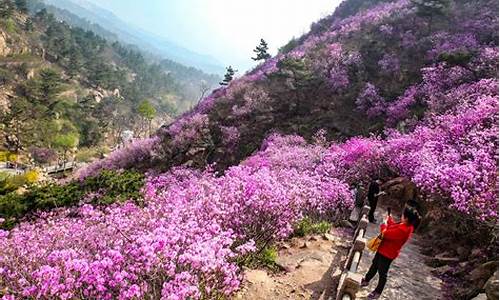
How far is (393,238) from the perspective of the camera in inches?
365

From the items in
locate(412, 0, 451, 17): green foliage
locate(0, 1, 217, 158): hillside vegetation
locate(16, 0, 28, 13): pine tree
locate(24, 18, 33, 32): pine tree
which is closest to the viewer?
locate(412, 0, 451, 17): green foliage

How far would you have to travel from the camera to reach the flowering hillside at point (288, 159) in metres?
7.62

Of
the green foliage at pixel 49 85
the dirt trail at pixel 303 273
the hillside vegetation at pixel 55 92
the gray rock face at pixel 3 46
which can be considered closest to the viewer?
the dirt trail at pixel 303 273

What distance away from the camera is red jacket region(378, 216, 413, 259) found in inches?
363

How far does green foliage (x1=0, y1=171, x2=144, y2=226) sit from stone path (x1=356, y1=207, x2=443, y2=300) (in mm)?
11993

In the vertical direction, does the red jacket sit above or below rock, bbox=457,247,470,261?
above

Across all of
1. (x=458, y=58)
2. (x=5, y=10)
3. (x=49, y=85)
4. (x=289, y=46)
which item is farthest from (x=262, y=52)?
(x=5, y=10)

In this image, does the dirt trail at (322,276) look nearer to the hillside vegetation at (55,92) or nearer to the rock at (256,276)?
the rock at (256,276)

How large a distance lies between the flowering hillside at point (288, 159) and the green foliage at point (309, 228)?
0.63 metres

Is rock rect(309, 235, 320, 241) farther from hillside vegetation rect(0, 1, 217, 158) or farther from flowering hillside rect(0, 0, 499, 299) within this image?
hillside vegetation rect(0, 1, 217, 158)

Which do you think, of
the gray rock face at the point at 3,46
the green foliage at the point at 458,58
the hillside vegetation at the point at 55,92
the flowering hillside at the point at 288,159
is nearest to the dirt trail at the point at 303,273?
the flowering hillside at the point at 288,159

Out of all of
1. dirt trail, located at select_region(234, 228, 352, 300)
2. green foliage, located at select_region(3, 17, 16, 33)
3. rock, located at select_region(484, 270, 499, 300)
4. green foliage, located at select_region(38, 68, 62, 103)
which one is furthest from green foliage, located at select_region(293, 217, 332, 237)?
green foliage, located at select_region(3, 17, 16, 33)

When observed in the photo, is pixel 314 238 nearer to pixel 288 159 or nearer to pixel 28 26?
pixel 288 159

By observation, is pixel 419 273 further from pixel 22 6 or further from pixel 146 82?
pixel 146 82
